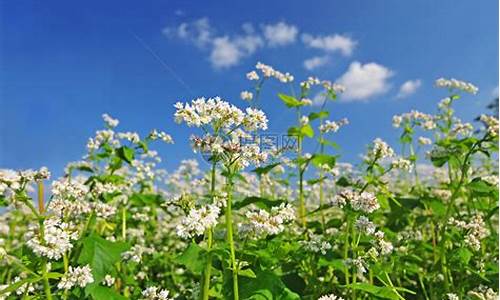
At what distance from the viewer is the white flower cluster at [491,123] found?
13.0 feet

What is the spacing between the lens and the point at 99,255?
300 centimetres

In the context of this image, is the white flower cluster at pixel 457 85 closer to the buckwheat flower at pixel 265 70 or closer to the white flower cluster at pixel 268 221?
the buckwheat flower at pixel 265 70

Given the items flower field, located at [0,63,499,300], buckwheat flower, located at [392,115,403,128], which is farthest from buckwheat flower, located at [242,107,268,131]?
buckwheat flower, located at [392,115,403,128]

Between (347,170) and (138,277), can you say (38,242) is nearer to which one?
(138,277)

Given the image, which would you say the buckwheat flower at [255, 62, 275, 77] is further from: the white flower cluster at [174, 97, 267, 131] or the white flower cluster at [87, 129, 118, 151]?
the white flower cluster at [174, 97, 267, 131]

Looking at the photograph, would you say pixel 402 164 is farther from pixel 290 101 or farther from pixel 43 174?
pixel 43 174

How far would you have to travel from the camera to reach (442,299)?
3727 mm

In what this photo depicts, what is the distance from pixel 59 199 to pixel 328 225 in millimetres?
2250

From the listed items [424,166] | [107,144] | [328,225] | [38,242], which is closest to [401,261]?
[328,225]

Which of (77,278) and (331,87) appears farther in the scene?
(331,87)

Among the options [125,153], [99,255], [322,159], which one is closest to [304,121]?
[322,159]

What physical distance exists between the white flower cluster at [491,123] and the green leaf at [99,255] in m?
2.61

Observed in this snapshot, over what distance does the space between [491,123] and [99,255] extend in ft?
10.3

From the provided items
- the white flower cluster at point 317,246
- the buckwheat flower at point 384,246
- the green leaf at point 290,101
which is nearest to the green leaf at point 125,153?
the green leaf at point 290,101
